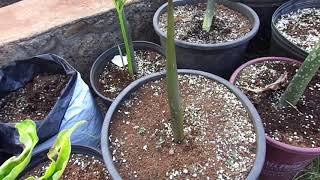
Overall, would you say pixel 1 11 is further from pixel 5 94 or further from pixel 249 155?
pixel 249 155

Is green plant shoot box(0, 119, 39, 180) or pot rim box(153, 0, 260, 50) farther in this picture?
pot rim box(153, 0, 260, 50)

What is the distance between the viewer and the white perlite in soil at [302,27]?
1468mm

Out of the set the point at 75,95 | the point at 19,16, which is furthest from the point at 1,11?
the point at 75,95

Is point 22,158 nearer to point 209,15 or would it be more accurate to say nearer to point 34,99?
point 34,99

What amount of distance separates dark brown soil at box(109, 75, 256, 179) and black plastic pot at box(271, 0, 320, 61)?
17.0 inches

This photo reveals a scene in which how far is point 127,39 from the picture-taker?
4.39 feet

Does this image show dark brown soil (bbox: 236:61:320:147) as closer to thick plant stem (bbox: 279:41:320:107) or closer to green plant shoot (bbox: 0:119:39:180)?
thick plant stem (bbox: 279:41:320:107)

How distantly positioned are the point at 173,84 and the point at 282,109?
22.5 inches

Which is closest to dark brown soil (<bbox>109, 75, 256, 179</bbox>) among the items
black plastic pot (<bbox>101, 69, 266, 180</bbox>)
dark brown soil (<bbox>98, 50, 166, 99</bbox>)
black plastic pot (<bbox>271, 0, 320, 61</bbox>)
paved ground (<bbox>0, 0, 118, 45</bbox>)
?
black plastic pot (<bbox>101, 69, 266, 180</bbox>)

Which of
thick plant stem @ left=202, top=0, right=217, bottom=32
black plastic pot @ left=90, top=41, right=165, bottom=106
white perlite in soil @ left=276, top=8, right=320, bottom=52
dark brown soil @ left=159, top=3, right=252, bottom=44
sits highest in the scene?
thick plant stem @ left=202, top=0, right=217, bottom=32

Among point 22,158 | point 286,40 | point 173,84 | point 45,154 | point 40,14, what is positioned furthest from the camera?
point 40,14

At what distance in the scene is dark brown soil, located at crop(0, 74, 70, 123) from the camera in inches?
49.4

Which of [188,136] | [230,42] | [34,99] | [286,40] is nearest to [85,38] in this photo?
[34,99]

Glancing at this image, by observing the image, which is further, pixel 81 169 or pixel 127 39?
pixel 127 39
